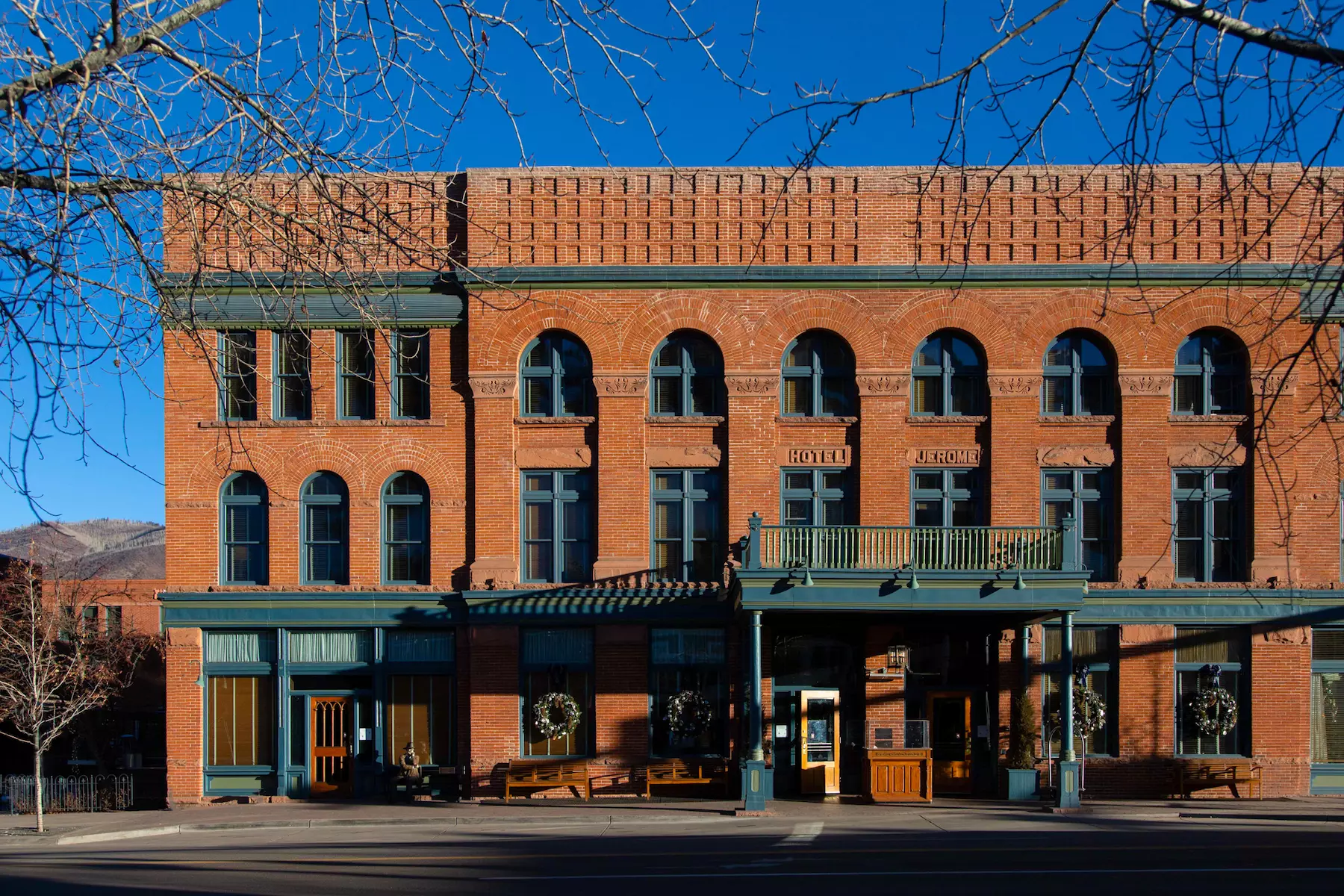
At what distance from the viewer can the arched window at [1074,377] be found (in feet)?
85.1

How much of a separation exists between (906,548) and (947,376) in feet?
13.3

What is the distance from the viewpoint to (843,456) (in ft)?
84.8

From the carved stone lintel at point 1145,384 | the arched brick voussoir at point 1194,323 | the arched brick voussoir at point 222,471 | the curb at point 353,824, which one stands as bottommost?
the curb at point 353,824

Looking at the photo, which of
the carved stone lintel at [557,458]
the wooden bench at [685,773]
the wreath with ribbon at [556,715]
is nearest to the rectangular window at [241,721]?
the wreath with ribbon at [556,715]

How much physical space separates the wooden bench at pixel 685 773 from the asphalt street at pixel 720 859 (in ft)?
8.69

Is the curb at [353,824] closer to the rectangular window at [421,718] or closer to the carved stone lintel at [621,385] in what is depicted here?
the rectangular window at [421,718]

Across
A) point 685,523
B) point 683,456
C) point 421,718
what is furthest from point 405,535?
point 683,456

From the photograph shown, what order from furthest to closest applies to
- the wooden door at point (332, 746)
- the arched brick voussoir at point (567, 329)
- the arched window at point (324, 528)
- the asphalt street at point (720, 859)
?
1. the arched window at point (324, 528)
2. the wooden door at point (332, 746)
3. the arched brick voussoir at point (567, 329)
4. the asphalt street at point (720, 859)

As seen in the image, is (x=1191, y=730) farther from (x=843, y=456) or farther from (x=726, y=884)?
(x=726, y=884)

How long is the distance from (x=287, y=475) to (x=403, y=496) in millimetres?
2438

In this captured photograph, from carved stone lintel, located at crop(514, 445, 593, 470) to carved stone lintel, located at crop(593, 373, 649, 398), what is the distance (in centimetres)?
129

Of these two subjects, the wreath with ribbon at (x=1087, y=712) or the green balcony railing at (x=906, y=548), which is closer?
the green balcony railing at (x=906, y=548)

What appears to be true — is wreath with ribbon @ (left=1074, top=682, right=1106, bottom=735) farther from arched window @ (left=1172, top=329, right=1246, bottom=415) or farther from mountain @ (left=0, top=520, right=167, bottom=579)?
mountain @ (left=0, top=520, right=167, bottom=579)

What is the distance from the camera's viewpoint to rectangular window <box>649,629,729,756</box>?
25.5 metres
